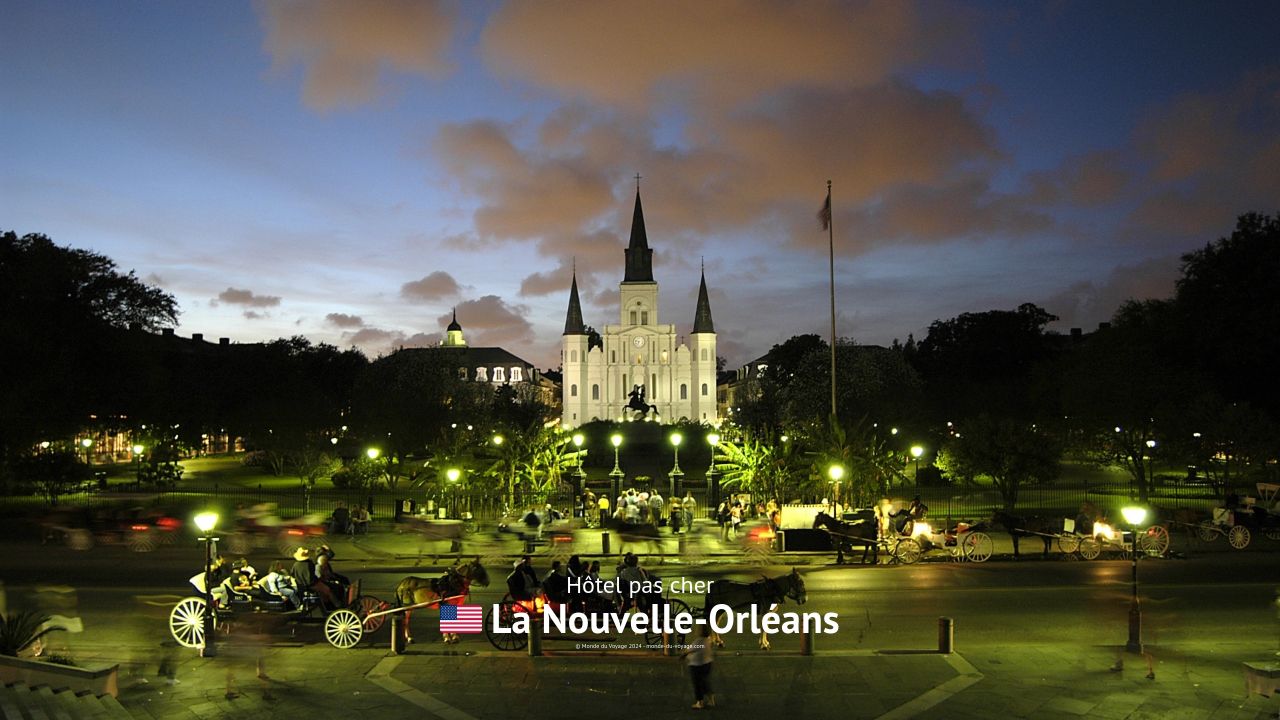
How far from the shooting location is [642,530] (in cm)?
2703

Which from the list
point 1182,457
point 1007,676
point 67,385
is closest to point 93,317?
point 67,385

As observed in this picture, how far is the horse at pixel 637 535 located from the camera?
2423 centimetres

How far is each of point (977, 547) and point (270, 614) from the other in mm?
16204

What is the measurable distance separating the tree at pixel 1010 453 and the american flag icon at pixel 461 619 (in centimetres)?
2108

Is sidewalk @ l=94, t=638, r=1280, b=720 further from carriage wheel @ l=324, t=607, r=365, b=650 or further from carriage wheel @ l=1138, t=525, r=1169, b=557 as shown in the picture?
carriage wheel @ l=1138, t=525, r=1169, b=557

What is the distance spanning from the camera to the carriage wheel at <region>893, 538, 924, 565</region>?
21391mm

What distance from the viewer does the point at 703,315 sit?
445 ft

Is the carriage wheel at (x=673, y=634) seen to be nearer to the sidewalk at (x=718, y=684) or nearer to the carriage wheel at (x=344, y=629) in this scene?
the sidewalk at (x=718, y=684)

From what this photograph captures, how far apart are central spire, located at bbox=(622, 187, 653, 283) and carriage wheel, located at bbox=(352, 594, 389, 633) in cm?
12070

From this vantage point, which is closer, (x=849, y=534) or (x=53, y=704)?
(x=53, y=704)

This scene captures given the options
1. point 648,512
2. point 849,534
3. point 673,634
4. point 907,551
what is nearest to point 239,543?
point 648,512

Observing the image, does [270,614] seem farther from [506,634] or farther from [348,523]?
[348,523]

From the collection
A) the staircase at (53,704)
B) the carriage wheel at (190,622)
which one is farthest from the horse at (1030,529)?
the staircase at (53,704)

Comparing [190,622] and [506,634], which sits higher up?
[190,622]
